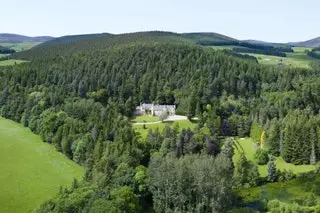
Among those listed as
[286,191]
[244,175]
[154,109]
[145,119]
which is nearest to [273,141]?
[244,175]

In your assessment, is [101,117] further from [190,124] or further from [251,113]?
[251,113]

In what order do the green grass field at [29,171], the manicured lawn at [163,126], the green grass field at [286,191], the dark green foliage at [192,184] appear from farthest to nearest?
the manicured lawn at [163,126] < the green grass field at [29,171] < the green grass field at [286,191] < the dark green foliage at [192,184]

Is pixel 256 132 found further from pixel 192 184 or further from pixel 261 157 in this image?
pixel 192 184

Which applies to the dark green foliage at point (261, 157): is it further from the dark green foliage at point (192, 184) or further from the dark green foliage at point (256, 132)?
the dark green foliage at point (192, 184)

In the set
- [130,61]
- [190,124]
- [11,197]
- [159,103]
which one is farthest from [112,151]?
[130,61]

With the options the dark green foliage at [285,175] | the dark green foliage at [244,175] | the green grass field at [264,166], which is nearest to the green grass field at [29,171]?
the dark green foliage at [244,175]

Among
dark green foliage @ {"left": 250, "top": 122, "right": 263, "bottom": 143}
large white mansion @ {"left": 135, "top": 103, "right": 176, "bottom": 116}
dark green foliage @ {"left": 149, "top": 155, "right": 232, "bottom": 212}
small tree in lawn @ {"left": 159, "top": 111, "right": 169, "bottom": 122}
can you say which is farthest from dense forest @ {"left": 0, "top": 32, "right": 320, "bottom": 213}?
small tree in lawn @ {"left": 159, "top": 111, "right": 169, "bottom": 122}
